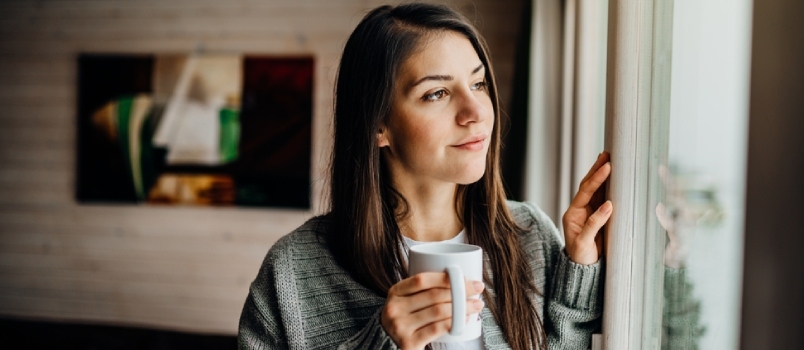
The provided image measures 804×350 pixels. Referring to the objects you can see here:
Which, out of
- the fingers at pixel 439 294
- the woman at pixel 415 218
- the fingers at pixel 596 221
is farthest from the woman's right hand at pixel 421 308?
the fingers at pixel 596 221

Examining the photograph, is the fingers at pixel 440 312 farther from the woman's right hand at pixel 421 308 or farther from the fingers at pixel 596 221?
the fingers at pixel 596 221

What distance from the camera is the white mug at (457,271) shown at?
2.25 feet

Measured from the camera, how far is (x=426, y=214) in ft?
3.57

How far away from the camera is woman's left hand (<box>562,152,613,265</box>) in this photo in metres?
0.80

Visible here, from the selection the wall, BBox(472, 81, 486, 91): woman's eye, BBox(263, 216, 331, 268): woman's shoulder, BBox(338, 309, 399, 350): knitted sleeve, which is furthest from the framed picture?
BBox(338, 309, 399, 350): knitted sleeve

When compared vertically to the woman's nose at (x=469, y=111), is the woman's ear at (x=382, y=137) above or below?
below

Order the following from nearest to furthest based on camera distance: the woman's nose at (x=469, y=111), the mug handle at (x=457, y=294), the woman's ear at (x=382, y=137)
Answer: the mug handle at (x=457, y=294) < the woman's nose at (x=469, y=111) < the woman's ear at (x=382, y=137)

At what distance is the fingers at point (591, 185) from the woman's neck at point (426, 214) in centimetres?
28

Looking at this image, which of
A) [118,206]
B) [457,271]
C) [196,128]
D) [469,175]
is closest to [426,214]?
[469,175]

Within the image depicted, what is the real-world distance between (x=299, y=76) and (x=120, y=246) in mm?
1612

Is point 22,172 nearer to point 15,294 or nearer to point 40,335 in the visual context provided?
point 15,294

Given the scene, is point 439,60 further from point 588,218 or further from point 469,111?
point 588,218

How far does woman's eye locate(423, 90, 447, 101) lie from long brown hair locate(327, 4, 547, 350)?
7cm

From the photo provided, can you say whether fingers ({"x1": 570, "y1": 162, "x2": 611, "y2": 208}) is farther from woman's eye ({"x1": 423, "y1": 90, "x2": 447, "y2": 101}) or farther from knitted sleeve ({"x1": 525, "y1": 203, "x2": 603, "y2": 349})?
woman's eye ({"x1": 423, "y1": 90, "x2": 447, "y2": 101})
